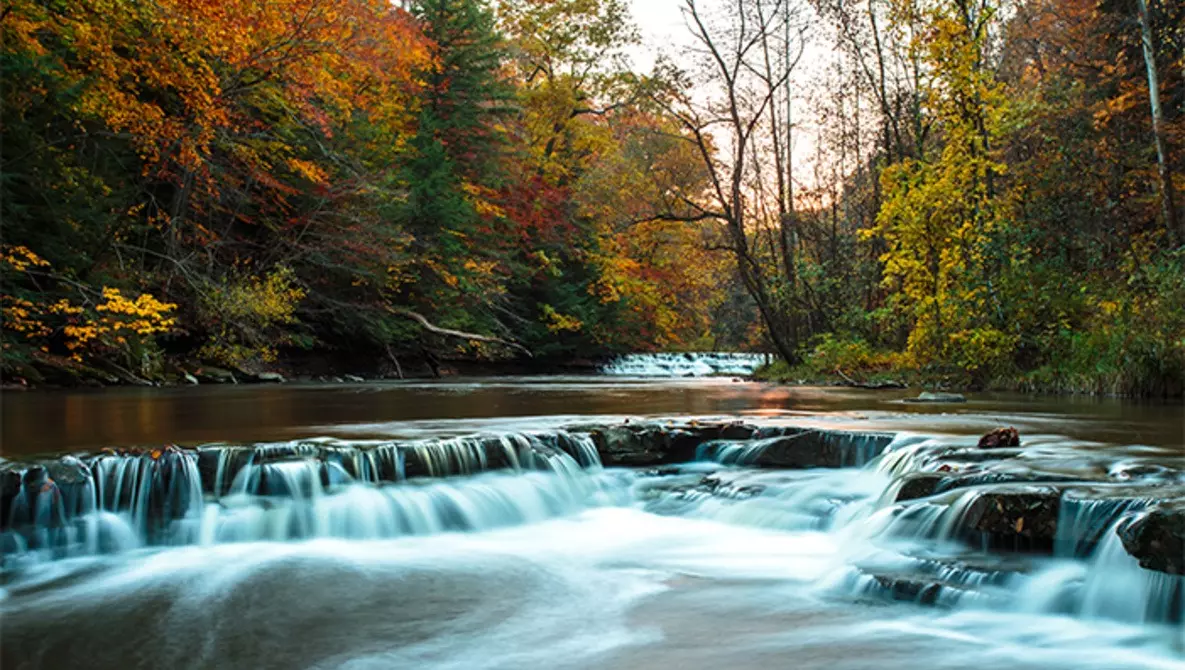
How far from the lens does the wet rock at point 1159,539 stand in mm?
3668

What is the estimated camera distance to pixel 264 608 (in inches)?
167

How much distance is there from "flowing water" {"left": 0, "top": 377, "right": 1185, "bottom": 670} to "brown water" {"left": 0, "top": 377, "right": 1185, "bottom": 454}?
11 cm

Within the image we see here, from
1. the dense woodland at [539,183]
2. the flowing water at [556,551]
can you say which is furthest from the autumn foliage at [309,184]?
the flowing water at [556,551]

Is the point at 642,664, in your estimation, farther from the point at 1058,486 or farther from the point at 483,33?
the point at 483,33

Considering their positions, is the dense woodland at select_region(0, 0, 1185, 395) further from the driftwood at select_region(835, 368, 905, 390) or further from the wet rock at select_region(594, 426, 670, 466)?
the wet rock at select_region(594, 426, 670, 466)

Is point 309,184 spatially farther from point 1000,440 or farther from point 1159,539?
point 1159,539

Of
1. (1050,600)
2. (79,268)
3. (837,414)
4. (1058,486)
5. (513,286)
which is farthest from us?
(513,286)

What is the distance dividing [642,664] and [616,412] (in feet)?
22.2

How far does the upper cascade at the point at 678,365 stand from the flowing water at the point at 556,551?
1891cm

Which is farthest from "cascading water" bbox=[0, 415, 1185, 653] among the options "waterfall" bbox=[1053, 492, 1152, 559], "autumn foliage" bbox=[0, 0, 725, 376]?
"autumn foliage" bbox=[0, 0, 725, 376]

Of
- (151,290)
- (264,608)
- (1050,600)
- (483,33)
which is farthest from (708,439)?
(483,33)

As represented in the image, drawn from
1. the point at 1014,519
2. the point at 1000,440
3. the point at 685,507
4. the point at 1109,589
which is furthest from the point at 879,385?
the point at 1109,589

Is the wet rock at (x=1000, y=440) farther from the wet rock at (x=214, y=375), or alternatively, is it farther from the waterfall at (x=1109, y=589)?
the wet rock at (x=214, y=375)

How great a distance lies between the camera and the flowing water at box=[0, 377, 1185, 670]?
3.71 m
